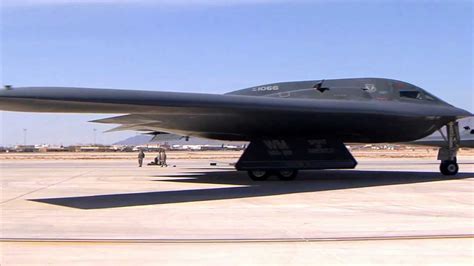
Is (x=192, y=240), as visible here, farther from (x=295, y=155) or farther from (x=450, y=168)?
(x=450, y=168)

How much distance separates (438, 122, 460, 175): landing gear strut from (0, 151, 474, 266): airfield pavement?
14.7ft

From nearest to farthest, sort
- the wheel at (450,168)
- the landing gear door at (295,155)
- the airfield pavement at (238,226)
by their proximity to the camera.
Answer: the airfield pavement at (238,226) → the landing gear door at (295,155) → the wheel at (450,168)

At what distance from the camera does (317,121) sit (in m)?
17.6

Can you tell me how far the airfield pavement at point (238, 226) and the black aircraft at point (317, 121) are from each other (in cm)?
240

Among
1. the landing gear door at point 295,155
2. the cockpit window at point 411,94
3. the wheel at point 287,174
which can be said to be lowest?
the wheel at point 287,174

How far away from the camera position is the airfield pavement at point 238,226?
6992 mm

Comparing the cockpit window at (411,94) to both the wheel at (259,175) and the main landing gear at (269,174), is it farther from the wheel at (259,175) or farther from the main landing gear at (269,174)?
the wheel at (259,175)

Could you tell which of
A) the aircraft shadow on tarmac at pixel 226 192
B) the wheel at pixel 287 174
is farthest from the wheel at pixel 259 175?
the wheel at pixel 287 174

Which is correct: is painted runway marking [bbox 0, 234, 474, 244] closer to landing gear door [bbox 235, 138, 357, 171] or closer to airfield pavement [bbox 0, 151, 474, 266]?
airfield pavement [bbox 0, 151, 474, 266]

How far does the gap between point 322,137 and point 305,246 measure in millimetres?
11767

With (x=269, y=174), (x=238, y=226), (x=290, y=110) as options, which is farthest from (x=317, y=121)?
(x=238, y=226)

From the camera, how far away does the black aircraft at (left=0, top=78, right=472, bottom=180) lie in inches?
657

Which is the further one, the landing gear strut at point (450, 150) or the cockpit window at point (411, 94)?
the landing gear strut at point (450, 150)

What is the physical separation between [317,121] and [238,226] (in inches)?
349
